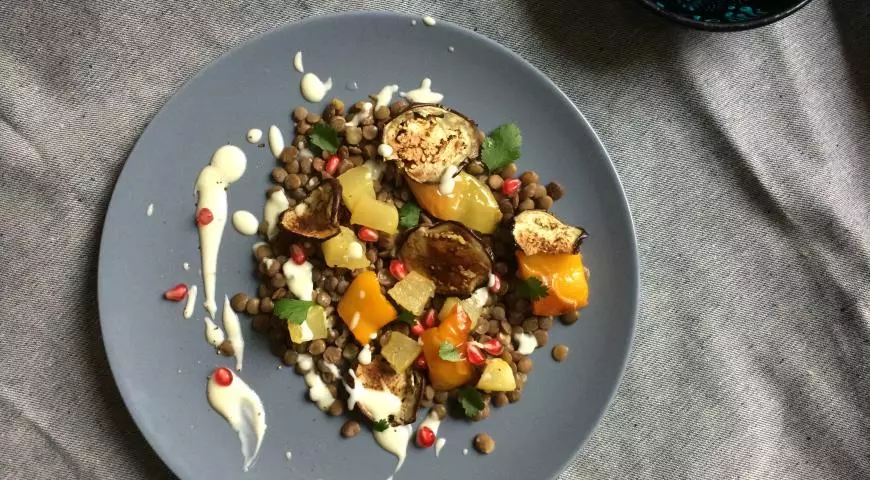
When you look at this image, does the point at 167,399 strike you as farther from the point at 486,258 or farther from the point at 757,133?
the point at 757,133

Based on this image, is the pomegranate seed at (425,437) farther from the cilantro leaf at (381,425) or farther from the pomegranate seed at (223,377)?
the pomegranate seed at (223,377)

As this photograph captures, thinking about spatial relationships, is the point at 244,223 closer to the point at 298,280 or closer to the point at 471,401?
the point at 298,280

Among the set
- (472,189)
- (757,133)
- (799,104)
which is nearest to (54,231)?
(472,189)

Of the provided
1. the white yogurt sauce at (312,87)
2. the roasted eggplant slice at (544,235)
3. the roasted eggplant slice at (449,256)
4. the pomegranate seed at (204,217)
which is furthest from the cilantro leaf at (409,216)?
the pomegranate seed at (204,217)

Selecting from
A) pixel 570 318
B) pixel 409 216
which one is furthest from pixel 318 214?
pixel 570 318

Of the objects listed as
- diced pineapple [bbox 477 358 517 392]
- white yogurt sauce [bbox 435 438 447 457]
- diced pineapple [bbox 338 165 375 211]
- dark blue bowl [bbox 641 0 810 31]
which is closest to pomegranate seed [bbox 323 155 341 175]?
diced pineapple [bbox 338 165 375 211]

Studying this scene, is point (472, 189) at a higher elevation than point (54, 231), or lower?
lower
